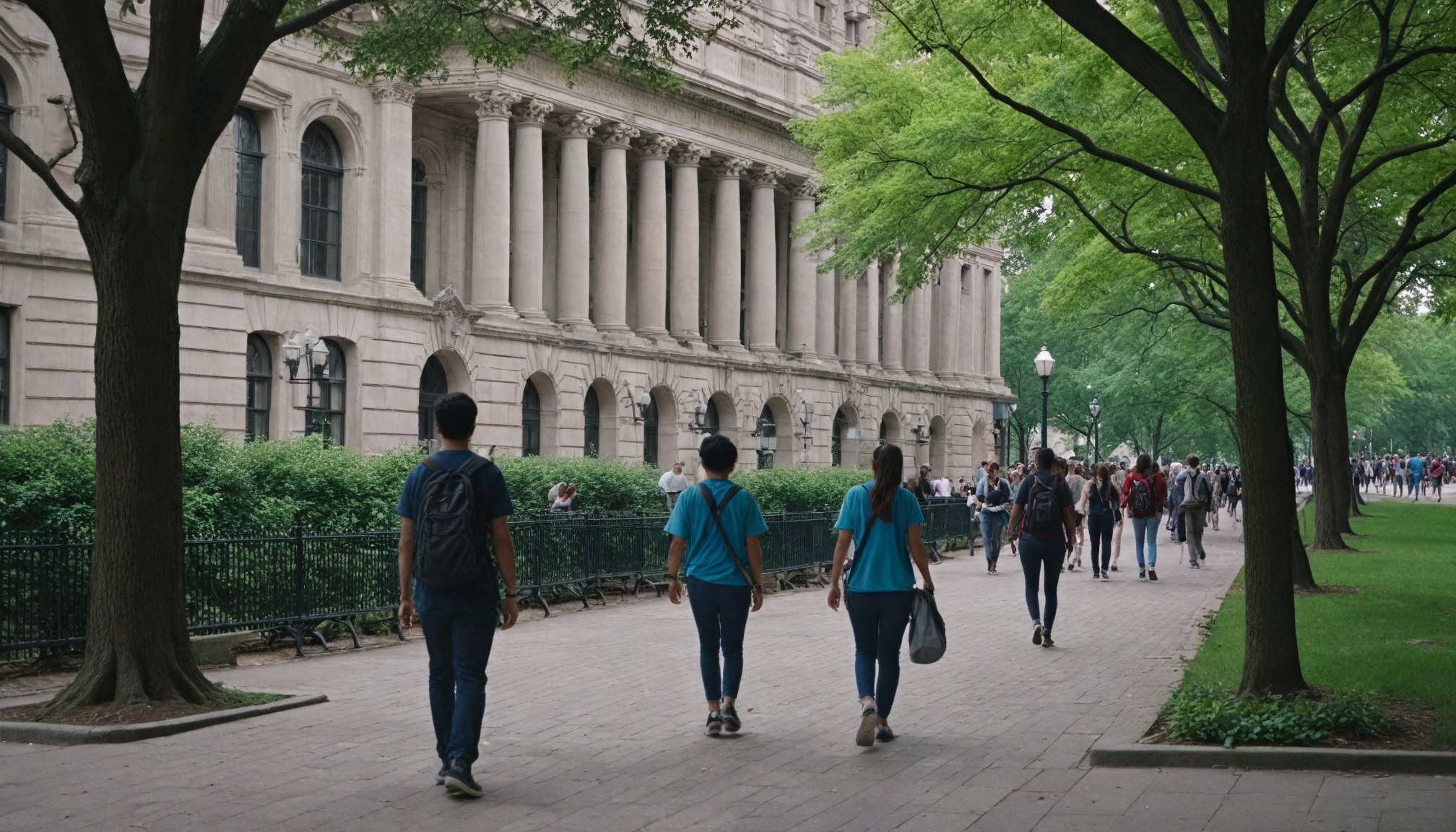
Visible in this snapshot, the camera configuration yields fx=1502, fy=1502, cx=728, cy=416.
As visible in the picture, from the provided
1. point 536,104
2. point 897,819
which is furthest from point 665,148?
point 897,819

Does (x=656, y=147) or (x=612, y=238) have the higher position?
(x=656, y=147)

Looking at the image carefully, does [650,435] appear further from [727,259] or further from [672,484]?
[672,484]

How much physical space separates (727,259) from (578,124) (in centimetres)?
1073

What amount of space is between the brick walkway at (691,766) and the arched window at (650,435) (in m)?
40.1

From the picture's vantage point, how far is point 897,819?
24.7 ft

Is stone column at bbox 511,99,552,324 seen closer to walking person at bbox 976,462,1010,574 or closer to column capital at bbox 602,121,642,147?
column capital at bbox 602,121,642,147

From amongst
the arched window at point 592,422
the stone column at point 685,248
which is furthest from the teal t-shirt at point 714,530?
the stone column at point 685,248

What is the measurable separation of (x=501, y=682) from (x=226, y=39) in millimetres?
5656

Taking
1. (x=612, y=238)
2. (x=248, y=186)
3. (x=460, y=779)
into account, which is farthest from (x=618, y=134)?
(x=460, y=779)

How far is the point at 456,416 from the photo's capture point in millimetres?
8227

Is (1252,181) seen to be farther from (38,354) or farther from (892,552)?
(38,354)

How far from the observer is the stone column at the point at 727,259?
5769 centimetres

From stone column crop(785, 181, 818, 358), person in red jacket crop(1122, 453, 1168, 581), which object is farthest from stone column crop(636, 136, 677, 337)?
person in red jacket crop(1122, 453, 1168, 581)

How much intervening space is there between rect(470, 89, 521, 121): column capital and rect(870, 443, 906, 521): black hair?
37800 mm
